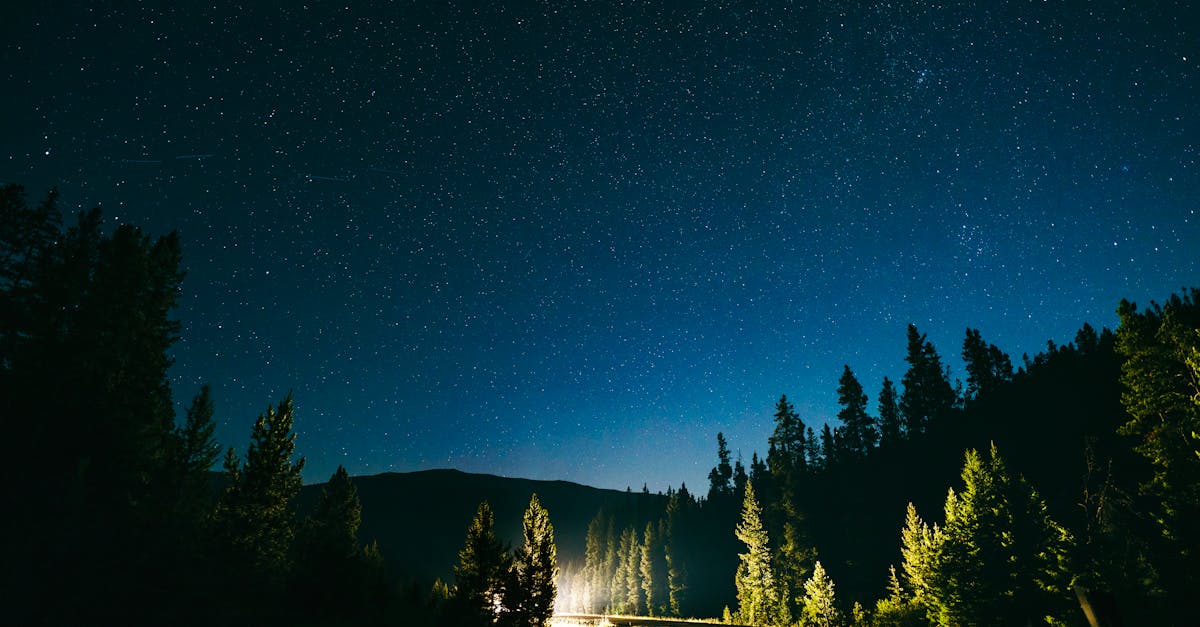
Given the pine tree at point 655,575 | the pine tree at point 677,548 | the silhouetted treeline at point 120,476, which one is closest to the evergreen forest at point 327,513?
the silhouetted treeline at point 120,476

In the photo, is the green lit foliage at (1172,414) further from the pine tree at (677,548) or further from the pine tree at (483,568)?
the pine tree at (677,548)

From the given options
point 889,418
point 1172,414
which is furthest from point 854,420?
point 1172,414

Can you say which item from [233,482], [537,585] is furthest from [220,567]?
[537,585]

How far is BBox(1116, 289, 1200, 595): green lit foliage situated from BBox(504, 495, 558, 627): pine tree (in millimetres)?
33099

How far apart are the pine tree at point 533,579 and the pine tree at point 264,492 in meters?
14.2

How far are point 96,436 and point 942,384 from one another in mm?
86246

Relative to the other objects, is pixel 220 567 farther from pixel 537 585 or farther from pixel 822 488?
pixel 822 488

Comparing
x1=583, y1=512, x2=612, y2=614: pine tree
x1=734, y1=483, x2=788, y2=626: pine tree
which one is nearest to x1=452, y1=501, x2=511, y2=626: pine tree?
x1=734, y1=483, x2=788, y2=626: pine tree

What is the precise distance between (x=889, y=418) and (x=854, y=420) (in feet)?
15.2

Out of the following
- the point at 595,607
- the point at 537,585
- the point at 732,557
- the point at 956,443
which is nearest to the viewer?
the point at 537,585

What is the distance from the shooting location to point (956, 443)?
220ft

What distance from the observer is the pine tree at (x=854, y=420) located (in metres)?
79.1

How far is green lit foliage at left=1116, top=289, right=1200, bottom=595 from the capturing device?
2414cm

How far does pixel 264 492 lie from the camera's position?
30500mm
